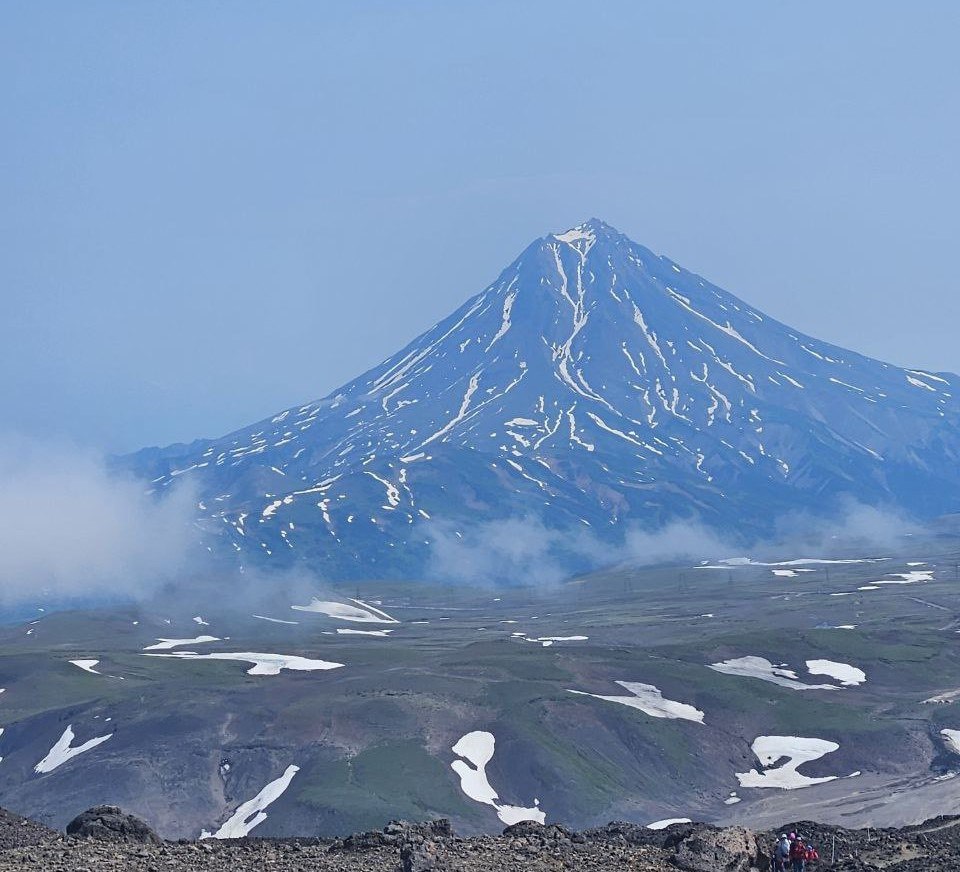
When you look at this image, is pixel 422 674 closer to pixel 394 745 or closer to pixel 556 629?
pixel 394 745

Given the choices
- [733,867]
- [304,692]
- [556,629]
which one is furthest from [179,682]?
[733,867]

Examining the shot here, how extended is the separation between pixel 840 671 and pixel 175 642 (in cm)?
8799

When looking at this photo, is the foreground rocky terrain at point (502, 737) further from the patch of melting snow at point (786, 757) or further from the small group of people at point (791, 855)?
the small group of people at point (791, 855)

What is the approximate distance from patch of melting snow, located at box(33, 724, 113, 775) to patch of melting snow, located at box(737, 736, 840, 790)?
39245mm

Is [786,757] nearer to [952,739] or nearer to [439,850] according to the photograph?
[952,739]

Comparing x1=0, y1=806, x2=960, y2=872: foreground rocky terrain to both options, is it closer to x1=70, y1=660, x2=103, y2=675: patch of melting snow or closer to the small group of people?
the small group of people

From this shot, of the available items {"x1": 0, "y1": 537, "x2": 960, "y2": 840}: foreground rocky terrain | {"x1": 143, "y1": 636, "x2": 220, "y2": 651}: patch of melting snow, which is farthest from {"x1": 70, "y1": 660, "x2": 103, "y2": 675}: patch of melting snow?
{"x1": 143, "y1": 636, "x2": 220, "y2": 651}: patch of melting snow

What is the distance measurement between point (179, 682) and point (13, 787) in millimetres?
27190

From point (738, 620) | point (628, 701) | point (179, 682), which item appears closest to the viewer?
point (628, 701)

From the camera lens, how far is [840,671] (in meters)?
117

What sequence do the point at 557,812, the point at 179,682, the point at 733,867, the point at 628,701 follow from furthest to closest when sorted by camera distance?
the point at 179,682 < the point at 628,701 < the point at 557,812 < the point at 733,867

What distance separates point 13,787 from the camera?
8619cm

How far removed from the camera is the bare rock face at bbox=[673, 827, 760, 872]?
29.4 meters

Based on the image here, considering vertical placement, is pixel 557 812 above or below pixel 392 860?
below
